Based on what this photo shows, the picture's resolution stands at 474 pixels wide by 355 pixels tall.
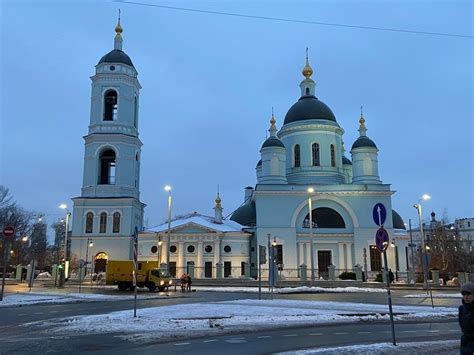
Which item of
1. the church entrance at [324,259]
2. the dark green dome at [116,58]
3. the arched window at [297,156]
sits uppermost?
the dark green dome at [116,58]

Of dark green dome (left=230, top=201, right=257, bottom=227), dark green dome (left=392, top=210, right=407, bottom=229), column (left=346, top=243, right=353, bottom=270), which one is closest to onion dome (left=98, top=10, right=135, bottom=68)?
dark green dome (left=230, top=201, right=257, bottom=227)

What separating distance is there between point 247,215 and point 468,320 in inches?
2307

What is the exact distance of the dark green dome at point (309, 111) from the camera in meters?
59.9

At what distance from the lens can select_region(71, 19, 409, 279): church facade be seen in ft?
173

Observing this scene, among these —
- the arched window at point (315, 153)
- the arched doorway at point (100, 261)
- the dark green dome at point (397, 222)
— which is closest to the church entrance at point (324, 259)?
the arched window at point (315, 153)

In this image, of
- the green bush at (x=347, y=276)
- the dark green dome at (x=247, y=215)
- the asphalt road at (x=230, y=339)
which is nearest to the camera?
the asphalt road at (x=230, y=339)

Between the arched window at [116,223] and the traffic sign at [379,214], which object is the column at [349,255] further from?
the traffic sign at [379,214]

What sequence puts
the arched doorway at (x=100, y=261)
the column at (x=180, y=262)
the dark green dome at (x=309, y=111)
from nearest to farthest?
the arched doorway at (x=100, y=261) < the column at (x=180, y=262) < the dark green dome at (x=309, y=111)

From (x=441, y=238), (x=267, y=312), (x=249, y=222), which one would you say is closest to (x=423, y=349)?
(x=267, y=312)

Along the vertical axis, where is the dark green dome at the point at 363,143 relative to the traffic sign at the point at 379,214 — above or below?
above

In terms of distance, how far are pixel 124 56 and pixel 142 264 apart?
100 ft

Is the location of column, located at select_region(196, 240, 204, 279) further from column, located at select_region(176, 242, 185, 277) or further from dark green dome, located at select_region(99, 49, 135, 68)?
dark green dome, located at select_region(99, 49, 135, 68)

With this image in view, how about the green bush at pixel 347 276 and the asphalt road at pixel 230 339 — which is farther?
the green bush at pixel 347 276

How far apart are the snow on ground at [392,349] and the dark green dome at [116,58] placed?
51.9 metres
